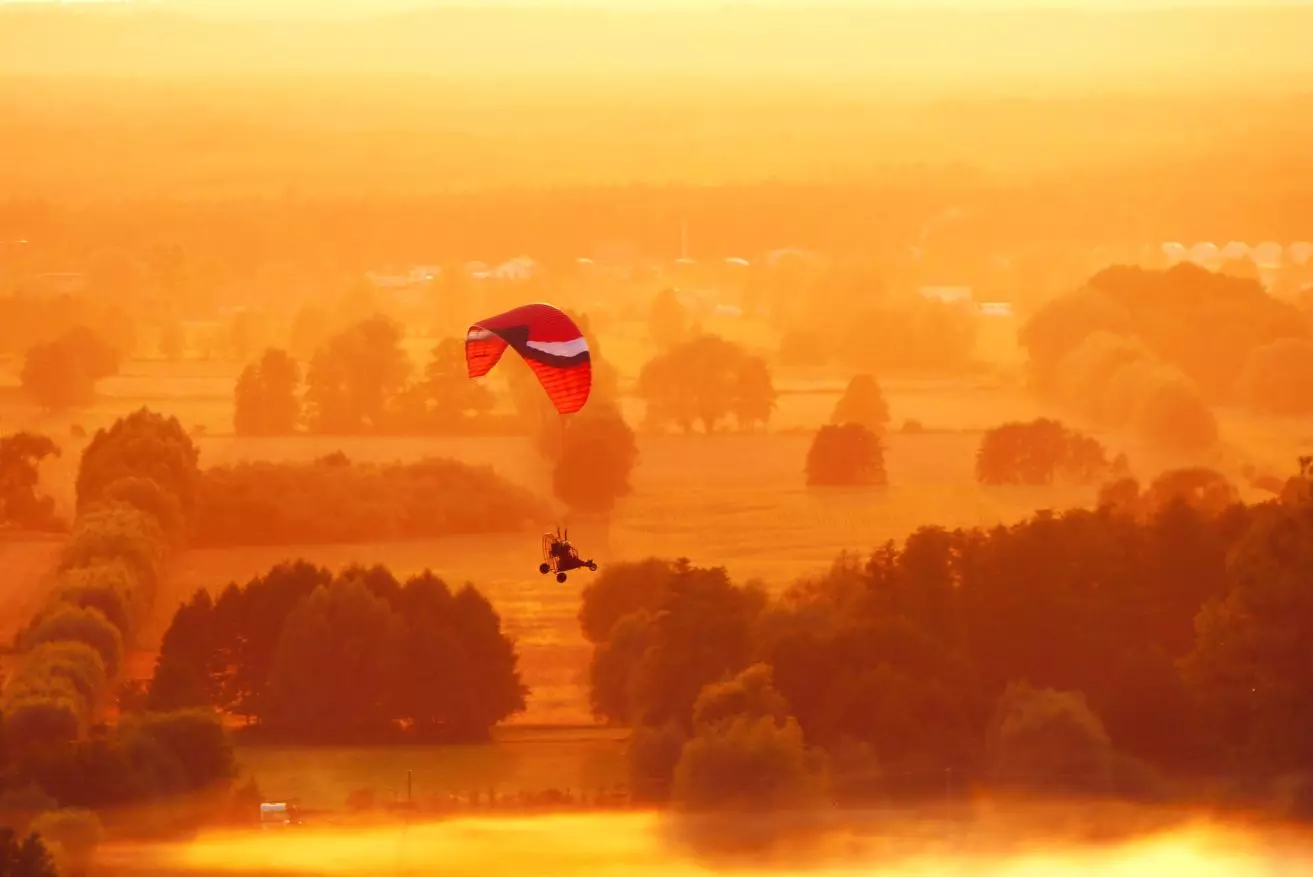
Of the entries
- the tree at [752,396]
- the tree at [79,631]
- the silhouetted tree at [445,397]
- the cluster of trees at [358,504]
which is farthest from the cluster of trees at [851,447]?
the tree at [79,631]

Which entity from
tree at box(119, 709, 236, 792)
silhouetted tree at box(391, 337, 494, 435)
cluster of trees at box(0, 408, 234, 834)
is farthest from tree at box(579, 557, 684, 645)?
silhouetted tree at box(391, 337, 494, 435)

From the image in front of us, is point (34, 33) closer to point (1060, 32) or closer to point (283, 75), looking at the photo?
point (283, 75)

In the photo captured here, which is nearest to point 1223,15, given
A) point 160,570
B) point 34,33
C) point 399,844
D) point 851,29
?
point 851,29

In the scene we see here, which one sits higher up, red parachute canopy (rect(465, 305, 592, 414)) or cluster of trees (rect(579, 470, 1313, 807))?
red parachute canopy (rect(465, 305, 592, 414))

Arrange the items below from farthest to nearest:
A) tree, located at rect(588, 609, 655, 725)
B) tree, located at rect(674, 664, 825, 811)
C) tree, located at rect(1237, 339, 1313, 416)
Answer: tree, located at rect(1237, 339, 1313, 416), tree, located at rect(588, 609, 655, 725), tree, located at rect(674, 664, 825, 811)

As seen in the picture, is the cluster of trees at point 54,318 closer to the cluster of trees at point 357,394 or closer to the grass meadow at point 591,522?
the grass meadow at point 591,522

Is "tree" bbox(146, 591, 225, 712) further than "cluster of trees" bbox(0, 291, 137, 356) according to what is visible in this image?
No

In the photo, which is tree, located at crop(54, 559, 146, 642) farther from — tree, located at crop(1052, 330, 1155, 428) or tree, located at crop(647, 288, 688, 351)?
tree, located at crop(1052, 330, 1155, 428)
